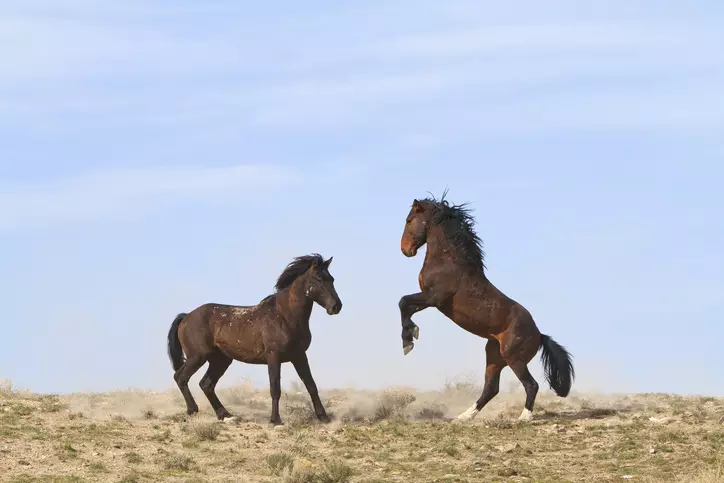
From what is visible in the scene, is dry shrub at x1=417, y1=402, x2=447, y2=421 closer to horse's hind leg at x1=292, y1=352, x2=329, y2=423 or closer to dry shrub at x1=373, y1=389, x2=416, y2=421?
dry shrub at x1=373, y1=389, x2=416, y2=421

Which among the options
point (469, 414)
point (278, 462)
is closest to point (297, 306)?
point (469, 414)

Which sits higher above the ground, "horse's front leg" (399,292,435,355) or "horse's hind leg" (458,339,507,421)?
"horse's front leg" (399,292,435,355)

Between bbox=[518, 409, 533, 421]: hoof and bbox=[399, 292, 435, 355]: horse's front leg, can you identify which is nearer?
bbox=[399, 292, 435, 355]: horse's front leg

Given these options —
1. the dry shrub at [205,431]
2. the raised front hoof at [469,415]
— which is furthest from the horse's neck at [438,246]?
the dry shrub at [205,431]

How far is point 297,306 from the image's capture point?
1959cm

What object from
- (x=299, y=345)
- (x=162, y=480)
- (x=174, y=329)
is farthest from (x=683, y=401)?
(x=162, y=480)

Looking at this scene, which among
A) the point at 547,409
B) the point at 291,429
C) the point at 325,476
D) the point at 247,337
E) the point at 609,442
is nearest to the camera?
the point at 325,476

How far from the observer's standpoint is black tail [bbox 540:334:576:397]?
20078 mm

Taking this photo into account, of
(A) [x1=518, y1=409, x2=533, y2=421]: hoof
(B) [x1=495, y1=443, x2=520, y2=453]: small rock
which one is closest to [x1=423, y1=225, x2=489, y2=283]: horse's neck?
(A) [x1=518, y1=409, x2=533, y2=421]: hoof

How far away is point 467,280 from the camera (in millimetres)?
19688

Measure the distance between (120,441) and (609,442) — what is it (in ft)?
22.8

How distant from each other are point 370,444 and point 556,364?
4.05 m

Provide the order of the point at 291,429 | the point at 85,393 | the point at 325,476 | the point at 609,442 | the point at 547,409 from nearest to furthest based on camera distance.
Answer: the point at 325,476 → the point at 609,442 → the point at 291,429 → the point at 547,409 → the point at 85,393

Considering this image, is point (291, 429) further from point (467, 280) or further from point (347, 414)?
point (467, 280)
